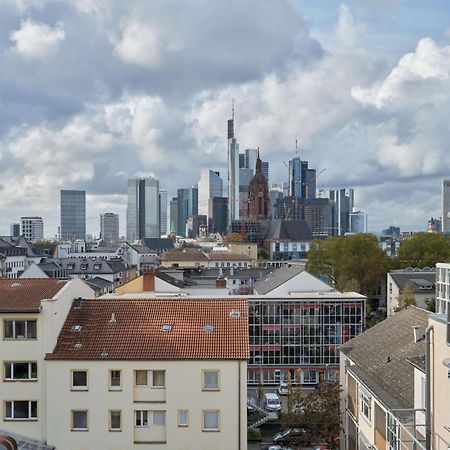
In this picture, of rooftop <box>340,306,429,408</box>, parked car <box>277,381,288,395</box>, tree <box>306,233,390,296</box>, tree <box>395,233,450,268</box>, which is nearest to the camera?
rooftop <box>340,306,429,408</box>

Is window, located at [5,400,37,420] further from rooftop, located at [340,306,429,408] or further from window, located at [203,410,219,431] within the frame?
rooftop, located at [340,306,429,408]

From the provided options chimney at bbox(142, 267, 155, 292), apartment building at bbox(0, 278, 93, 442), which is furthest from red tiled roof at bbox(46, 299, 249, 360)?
chimney at bbox(142, 267, 155, 292)

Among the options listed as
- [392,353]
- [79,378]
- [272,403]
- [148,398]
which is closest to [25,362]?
[79,378]

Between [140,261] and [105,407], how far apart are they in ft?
403

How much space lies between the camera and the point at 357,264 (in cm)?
9538

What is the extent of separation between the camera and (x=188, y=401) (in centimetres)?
2831

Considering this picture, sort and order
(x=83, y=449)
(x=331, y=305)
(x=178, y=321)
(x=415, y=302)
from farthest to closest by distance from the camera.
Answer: (x=415, y=302) < (x=331, y=305) < (x=178, y=321) < (x=83, y=449)

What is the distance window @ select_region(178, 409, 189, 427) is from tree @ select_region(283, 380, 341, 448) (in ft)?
33.3

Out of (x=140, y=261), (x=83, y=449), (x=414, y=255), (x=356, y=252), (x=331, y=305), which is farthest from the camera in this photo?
(x=140, y=261)

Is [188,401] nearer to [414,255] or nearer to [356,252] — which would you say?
[356,252]

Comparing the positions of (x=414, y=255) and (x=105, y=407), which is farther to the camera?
(x=414, y=255)

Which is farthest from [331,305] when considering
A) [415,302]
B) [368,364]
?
[368,364]

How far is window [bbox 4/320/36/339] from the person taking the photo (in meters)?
28.7

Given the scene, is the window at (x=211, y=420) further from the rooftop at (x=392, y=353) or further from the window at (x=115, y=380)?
the rooftop at (x=392, y=353)
